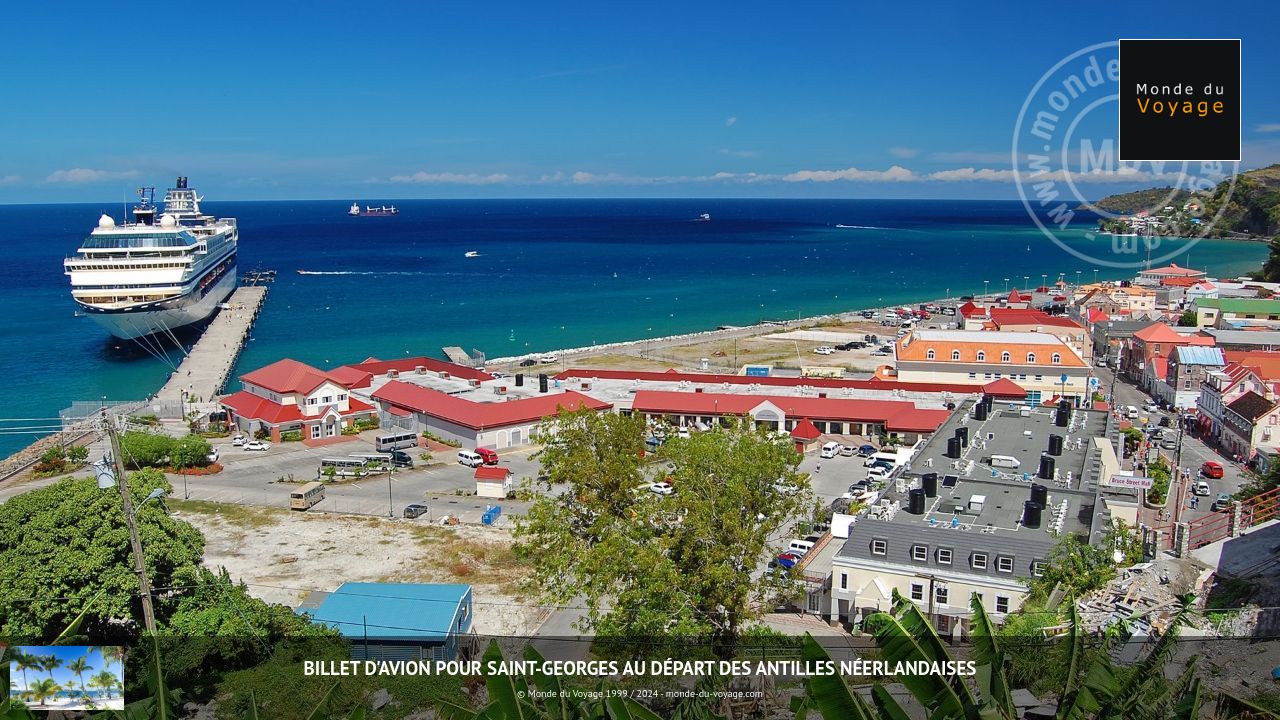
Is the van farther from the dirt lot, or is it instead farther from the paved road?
the paved road

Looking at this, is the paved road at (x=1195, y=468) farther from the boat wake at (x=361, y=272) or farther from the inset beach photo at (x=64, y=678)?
the boat wake at (x=361, y=272)

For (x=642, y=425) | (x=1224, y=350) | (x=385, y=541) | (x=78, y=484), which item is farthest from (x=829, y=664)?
(x=1224, y=350)

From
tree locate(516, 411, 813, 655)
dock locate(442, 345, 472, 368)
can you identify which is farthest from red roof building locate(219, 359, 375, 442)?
tree locate(516, 411, 813, 655)

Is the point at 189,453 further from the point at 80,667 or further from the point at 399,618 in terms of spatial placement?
the point at 80,667

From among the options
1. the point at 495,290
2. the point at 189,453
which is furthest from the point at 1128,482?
the point at 495,290

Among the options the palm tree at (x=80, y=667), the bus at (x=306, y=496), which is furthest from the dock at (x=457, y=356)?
the palm tree at (x=80, y=667)
